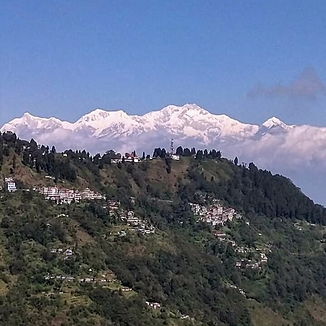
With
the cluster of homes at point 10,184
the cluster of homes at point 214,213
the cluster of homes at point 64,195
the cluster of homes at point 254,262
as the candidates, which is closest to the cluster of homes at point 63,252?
the cluster of homes at point 10,184

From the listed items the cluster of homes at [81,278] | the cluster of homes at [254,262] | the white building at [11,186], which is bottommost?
the cluster of homes at [81,278]

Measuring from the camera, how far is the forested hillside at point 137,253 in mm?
103188

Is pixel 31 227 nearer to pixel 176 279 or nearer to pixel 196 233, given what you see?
pixel 176 279

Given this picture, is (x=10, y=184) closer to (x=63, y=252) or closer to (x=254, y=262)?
(x=63, y=252)

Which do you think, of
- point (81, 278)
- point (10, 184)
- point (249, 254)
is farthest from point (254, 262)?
point (81, 278)

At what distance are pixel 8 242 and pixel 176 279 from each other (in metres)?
29.6

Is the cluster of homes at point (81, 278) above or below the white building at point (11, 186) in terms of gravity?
below

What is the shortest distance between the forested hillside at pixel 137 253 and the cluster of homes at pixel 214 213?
14.5 inches

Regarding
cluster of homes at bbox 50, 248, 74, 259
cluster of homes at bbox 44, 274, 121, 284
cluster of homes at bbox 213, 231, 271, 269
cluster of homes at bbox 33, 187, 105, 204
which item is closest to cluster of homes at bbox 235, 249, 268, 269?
cluster of homes at bbox 213, 231, 271, 269

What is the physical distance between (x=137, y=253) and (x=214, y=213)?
57.8 metres

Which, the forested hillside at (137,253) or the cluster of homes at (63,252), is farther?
the cluster of homes at (63,252)

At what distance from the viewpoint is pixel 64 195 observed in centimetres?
14638

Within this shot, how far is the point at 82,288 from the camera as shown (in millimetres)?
105062

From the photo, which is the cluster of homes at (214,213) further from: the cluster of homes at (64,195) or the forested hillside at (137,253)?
the cluster of homes at (64,195)
